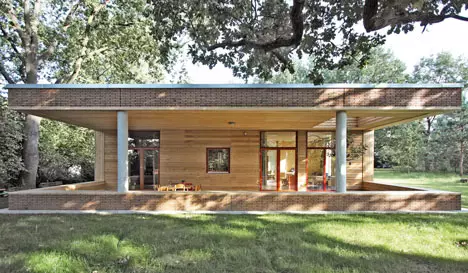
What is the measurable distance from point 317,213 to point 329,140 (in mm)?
6614

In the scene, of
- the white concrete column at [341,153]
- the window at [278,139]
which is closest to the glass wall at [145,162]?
the window at [278,139]

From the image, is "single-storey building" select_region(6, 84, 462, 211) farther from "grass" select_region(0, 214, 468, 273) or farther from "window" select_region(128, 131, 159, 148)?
"window" select_region(128, 131, 159, 148)

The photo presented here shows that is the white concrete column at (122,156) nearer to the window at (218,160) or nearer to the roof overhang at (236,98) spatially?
the roof overhang at (236,98)

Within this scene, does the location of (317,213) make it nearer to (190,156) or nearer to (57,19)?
(190,156)

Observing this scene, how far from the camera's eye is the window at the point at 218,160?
13922 millimetres

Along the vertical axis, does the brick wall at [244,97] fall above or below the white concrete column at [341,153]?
above

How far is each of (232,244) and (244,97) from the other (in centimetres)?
467

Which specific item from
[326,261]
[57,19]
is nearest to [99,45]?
[57,19]

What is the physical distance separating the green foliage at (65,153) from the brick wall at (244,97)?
9218mm

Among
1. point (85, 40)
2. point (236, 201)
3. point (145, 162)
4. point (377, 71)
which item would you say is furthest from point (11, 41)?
point (377, 71)

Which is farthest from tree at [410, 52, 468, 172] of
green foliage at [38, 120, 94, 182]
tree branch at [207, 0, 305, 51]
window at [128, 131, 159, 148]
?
green foliage at [38, 120, 94, 182]

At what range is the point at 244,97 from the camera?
8.63 meters

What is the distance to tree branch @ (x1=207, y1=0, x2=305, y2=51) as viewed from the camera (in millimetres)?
6199

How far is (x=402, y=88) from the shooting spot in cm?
858
